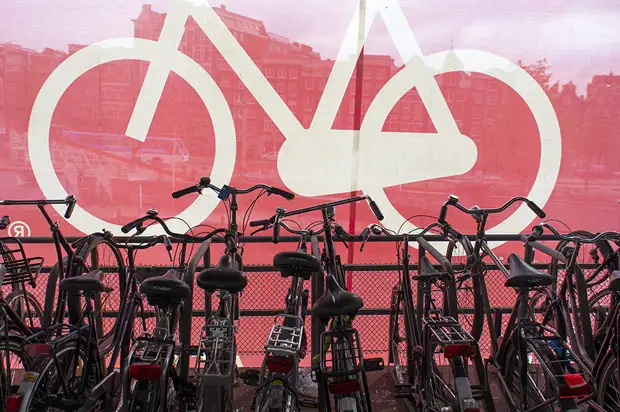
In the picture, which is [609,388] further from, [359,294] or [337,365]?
[359,294]

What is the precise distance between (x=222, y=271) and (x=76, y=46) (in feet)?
8.31

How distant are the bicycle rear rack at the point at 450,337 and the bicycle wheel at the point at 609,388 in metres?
0.78

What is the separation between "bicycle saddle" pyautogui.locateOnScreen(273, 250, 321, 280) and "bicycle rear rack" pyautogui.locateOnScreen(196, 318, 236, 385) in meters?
0.40

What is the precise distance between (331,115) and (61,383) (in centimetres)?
264

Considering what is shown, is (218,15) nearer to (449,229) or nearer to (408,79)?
(408,79)

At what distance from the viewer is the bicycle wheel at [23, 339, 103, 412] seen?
7.72 ft

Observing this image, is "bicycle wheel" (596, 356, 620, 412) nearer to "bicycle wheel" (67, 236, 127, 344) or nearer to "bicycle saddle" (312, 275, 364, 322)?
"bicycle saddle" (312, 275, 364, 322)

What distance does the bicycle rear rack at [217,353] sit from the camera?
2279mm

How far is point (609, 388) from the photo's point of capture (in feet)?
9.10

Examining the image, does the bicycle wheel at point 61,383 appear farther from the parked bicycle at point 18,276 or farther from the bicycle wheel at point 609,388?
the bicycle wheel at point 609,388

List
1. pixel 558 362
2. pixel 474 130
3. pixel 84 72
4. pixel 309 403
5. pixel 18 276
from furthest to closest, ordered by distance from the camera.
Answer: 1. pixel 474 130
2. pixel 84 72
3. pixel 18 276
4. pixel 309 403
5. pixel 558 362

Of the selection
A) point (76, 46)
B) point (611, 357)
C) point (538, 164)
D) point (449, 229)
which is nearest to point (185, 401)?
point (449, 229)

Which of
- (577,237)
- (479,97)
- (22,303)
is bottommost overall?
(22,303)

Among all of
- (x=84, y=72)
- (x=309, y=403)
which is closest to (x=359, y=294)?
(x=309, y=403)
